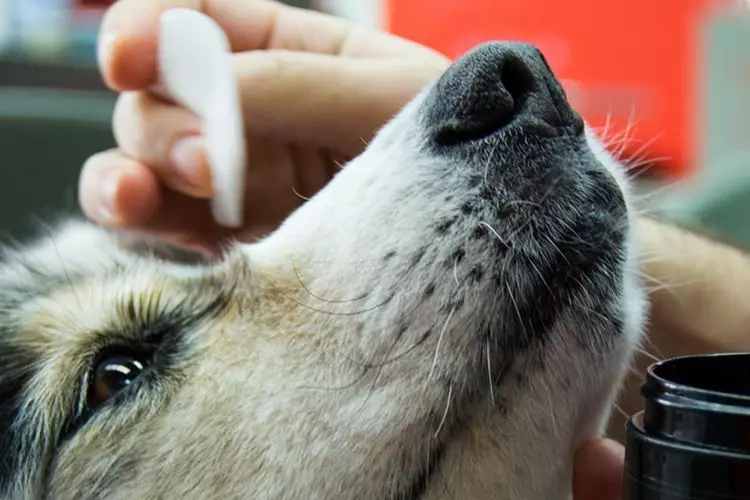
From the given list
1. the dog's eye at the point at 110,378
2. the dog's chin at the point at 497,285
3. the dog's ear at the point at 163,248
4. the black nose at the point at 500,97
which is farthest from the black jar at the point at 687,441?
the dog's ear at the point at 163,248

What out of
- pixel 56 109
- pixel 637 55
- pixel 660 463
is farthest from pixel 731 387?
pixel 637 55

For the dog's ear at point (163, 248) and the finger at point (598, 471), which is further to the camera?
the dog's ear at point (163, 248)

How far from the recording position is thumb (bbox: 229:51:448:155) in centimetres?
147

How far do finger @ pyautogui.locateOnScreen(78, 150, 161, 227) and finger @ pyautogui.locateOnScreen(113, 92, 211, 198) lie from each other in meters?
0.03

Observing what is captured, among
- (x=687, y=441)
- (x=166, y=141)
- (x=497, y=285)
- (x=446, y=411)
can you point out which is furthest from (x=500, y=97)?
(x=166, y=141)

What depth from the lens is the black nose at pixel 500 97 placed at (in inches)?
38.7

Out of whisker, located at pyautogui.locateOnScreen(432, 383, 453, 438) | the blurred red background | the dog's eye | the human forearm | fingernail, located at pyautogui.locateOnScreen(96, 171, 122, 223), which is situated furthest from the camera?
the blurred red background

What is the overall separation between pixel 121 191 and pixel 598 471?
37.8 inches

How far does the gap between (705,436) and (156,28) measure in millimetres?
1147

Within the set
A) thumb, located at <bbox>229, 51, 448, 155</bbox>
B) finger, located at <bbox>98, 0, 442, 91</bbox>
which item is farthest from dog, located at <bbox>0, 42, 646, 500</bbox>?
finger, located at <bbox>98, 0, 442, 91</bbox>

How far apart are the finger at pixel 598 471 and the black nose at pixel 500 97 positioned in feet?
1.18

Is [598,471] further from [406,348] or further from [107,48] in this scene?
[107,48]

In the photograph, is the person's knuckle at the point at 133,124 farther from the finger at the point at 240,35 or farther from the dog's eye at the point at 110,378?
the dog's eye at the point at 110,378

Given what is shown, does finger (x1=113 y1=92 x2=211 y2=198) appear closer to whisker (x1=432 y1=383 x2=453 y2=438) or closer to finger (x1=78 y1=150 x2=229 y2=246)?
finger (x1=78 y1=150 x2=229 y2=246)
